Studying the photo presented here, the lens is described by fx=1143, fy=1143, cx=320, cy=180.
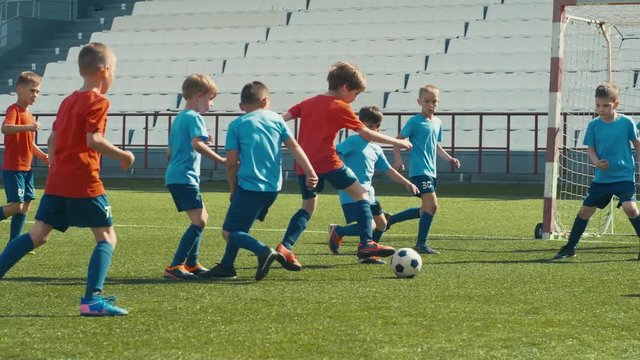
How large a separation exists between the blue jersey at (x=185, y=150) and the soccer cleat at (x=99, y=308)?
207 centimetres

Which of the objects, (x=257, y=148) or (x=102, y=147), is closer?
(x=102, y=147)

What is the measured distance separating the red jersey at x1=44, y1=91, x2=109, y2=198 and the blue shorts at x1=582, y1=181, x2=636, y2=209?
187 inches

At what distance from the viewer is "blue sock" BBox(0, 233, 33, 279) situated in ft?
19.6

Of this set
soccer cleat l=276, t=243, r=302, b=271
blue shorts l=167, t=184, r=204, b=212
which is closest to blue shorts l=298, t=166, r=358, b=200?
soccer cleat l=276, t=243, r=302, b=271

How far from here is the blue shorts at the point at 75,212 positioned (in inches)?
226

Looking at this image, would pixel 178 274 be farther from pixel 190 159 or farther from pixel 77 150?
pixel 77 150

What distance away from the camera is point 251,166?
7277 millimetres

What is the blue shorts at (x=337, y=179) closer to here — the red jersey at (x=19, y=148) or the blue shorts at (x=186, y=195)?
the blue shorts at (x=186, y=195)

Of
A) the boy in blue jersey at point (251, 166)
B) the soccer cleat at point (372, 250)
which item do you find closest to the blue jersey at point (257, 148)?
the boy in blue jersey at point (251, 166)

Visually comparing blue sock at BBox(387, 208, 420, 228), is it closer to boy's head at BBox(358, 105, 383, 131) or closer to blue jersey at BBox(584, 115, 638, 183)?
boy's head at BBox(358, 105, 383, 131)

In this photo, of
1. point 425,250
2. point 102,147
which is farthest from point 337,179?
point 102,147

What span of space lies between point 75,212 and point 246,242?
166cm

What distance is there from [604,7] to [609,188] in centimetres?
273

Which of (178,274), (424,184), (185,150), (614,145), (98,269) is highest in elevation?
(614,145)
